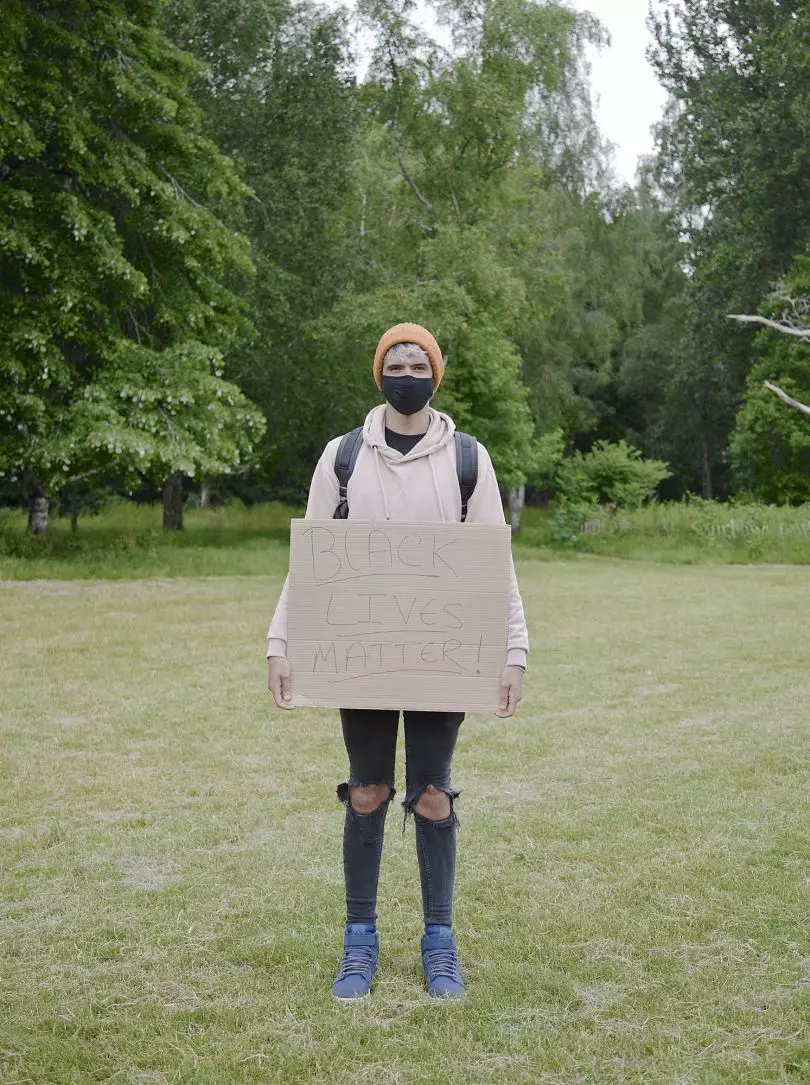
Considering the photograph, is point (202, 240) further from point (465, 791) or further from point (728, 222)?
point (728, 222)

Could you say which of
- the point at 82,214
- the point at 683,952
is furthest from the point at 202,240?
the point at 683,952

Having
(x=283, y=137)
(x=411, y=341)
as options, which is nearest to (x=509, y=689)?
(x=411, y=341)

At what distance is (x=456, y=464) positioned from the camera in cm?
354

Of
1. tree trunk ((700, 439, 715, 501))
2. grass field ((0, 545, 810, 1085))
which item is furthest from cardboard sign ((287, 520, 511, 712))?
tree trunk ((700, 439, 715, 501))

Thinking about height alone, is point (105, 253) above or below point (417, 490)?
above

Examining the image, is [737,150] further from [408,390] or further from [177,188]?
[408,390]

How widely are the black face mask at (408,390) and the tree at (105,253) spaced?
49.5 ft

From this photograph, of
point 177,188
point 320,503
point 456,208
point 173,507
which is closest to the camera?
point 320,503

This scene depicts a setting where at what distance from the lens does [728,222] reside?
34.7 m

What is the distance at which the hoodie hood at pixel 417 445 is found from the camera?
352 cm

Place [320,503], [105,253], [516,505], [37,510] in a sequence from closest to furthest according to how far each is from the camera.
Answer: [320,503] < [105,253] < [37,510] < [516,505]

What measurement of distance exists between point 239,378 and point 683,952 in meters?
25.6

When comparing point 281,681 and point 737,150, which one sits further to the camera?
point 737,150

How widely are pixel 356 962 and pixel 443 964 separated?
280 mm
